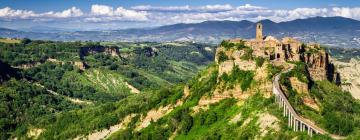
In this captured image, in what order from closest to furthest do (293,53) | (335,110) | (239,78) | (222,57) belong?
(335,110)
(239,78)
(293,53)
(222,57)

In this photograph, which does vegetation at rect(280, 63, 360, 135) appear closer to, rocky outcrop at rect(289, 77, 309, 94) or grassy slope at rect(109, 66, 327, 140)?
rocky outcrop at rect(289, 77, 309, 94)

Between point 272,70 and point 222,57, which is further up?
point 272,70

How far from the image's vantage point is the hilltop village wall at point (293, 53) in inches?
6093

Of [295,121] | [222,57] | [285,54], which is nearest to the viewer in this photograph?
[295,121]

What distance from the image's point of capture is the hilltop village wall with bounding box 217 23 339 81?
508 ft

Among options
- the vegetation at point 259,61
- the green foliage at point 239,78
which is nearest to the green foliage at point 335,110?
the vegetation at point 259,61

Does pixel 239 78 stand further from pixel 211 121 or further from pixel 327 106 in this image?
pixel 327 106

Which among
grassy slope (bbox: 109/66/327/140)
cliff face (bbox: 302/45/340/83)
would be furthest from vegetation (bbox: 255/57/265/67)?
cliff face (bbox: 302/45/340/83)

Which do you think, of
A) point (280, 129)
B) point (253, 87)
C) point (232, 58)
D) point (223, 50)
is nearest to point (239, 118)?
point (253, 87)

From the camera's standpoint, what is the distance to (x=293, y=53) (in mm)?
161375

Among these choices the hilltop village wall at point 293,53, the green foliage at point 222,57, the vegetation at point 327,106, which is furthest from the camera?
the green foliage at point 222,57

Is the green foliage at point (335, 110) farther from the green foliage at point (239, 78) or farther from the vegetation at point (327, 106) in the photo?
the green foliage at point (239, 78)

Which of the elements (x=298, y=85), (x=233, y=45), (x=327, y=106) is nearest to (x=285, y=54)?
(x=233, y=45)

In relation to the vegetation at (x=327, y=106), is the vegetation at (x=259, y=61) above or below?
above
